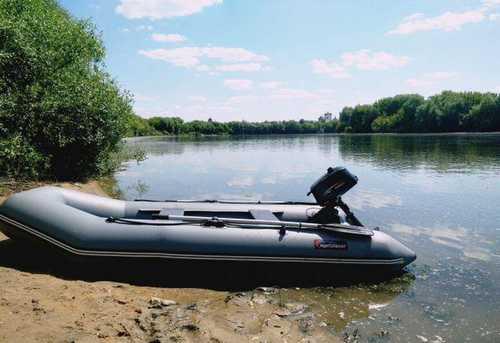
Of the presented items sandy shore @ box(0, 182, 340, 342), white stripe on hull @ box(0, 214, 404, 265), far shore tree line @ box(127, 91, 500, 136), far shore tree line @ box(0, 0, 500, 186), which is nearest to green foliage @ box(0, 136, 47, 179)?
far shore tree line @ box(0, 0, 500, 186)

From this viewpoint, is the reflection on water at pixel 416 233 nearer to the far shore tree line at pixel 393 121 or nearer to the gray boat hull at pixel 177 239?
the gray boat hull at pixel 177 239

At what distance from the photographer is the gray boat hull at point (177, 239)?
212 inches

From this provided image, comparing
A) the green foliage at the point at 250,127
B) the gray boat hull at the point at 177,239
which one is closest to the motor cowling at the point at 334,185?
the gray boat hull at the point at 177,239

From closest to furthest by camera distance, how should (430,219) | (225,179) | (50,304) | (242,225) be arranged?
(50,304), (242,225), (430,219), (225,179)

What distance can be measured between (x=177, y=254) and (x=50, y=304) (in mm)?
1763

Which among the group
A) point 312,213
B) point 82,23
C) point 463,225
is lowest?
point 463,225

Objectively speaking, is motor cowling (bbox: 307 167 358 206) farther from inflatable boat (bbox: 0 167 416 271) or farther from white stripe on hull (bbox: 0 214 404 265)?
white stripe on hull (bbox: 0 214 404 265)

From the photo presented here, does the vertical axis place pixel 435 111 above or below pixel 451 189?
above

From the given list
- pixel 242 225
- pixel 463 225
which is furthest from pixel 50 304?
pixel 463 225

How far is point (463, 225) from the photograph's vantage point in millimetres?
9055

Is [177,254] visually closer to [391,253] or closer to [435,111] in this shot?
[391,253]

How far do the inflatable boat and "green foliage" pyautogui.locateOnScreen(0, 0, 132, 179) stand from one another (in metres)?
4.49

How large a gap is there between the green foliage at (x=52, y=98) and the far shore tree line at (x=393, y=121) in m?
26.6

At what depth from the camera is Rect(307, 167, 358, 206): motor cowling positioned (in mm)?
6324
